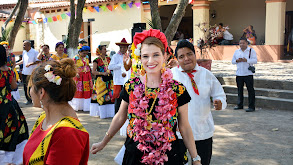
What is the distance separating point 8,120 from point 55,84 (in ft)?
8.61

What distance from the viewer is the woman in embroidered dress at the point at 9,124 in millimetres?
4441

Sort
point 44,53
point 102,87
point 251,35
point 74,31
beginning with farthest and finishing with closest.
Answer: point 251,35 < point 74,31 < point 44,53 < point 102,87

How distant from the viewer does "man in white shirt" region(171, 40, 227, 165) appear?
3471 mm

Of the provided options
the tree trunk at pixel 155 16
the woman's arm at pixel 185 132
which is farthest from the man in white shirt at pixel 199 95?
the tree trunk at pixel 155 16

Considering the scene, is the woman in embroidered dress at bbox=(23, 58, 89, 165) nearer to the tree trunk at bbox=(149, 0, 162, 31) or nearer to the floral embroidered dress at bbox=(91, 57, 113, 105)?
the floral embroidered dress at bbox=(91, 57, 113, 105)

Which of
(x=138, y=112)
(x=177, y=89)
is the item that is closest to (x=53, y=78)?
(x=138, y=112)

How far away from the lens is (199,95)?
350 centimetres

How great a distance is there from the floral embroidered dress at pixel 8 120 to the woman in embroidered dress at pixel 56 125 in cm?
229

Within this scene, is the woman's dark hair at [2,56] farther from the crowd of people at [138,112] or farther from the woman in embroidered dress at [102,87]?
the woman in embroidered dress at [102,87]

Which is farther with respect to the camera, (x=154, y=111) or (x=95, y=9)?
(x=95, y=9)

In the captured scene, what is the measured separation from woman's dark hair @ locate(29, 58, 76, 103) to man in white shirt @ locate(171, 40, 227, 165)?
1.52 meters

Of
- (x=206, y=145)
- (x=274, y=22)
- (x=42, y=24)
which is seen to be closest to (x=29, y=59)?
(x=206, y=145)

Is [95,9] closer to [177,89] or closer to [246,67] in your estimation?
[246,67]

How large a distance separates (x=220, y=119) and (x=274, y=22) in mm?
9533
